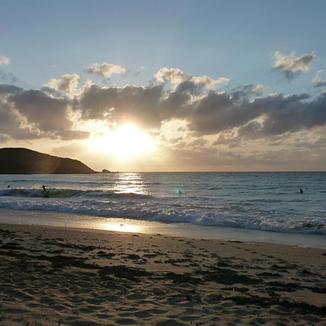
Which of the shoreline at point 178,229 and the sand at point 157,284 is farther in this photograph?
the shoreline at point 178,229

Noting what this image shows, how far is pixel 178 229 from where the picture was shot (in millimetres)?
19391

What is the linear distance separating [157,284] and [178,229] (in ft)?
37.2

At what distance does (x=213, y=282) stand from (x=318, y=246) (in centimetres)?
789

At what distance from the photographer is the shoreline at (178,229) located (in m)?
16.4

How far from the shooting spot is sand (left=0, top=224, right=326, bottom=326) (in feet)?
20.1

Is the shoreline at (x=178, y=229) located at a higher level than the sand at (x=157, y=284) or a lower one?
lower

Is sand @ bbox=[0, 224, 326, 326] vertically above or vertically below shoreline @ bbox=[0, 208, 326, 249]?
above

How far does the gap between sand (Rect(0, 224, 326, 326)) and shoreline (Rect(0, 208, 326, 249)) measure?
8.95 ft

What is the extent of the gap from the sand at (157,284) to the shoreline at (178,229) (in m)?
2.73

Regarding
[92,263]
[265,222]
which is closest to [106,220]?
[265,222]

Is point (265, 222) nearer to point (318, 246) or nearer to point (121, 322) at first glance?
point (318, 246)

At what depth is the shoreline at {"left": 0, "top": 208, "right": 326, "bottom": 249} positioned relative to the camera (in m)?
16.4

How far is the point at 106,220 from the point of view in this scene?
75.2 feet

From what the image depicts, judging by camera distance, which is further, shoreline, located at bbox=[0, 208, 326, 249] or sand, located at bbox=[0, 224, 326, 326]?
shoreline, located at bbox=[0, 208, 326, 249]
